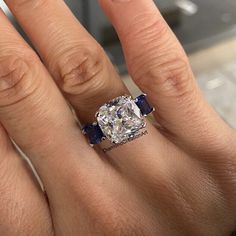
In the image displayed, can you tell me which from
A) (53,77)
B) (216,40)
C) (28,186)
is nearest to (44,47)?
(53,77)

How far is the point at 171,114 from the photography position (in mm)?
487

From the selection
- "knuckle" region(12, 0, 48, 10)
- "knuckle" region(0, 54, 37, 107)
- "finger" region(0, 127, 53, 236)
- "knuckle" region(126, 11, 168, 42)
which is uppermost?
"knuckle" region(12, 0, 48, 10)

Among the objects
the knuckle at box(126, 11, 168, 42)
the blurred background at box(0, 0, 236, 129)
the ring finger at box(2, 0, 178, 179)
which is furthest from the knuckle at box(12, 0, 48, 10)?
the blurred background at box(0, 0, 236, 129)

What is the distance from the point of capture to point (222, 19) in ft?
4.55

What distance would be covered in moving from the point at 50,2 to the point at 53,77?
84 mm

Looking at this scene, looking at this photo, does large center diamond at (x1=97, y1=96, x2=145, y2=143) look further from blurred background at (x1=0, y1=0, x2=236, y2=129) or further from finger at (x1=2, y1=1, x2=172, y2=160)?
blurred background at (x1=0, y1=0, x2=236, y2=129)

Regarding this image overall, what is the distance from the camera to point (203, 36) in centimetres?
134

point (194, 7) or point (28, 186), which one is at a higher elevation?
point (28, 186)

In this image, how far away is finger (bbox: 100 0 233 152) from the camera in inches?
18.7

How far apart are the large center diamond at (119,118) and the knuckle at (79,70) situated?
0.12 ft

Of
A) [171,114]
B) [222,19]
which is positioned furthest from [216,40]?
[171,114]

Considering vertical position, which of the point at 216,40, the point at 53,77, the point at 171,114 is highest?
the point at 53,77

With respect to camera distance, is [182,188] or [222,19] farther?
[222,19]

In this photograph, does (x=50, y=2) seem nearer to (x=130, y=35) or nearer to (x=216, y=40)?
(x=130, y=35)
